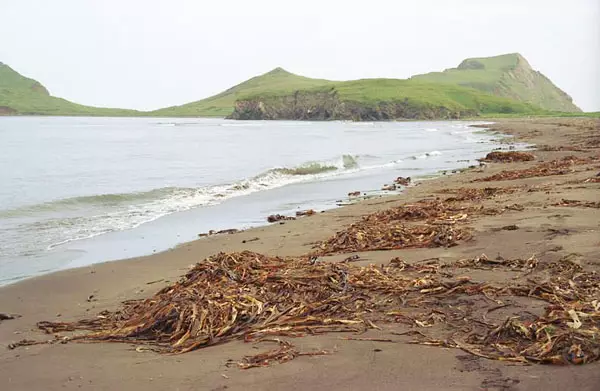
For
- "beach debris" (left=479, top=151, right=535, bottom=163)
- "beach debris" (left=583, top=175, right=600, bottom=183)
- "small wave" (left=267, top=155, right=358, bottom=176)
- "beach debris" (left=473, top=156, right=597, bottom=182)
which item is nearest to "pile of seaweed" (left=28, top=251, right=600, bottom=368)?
"beach debris" (left=583, top=175, right=600, bottom=183)

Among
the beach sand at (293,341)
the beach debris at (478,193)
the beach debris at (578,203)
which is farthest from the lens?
the beach debris at (478,193)

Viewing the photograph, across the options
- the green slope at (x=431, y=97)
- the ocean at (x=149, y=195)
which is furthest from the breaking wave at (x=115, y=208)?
the green slope at (x=431, y=97)

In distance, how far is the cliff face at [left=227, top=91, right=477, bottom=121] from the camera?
140750 mm

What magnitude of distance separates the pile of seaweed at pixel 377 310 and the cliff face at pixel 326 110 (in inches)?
5397

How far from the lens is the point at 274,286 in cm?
610

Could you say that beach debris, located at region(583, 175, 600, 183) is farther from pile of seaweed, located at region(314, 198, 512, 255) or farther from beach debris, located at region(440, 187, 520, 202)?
pile of seaweed, located at region(314, 198, 512, 255)

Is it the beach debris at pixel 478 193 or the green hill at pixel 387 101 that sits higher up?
the green hill at pixel 387 101

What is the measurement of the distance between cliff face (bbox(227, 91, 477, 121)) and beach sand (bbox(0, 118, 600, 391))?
13240cm

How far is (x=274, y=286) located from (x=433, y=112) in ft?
458

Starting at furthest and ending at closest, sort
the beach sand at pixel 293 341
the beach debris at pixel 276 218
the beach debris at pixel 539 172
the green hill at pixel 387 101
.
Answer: the green hill at pixel 387 101
the beach debris at pixel 539 172
the beach debris at pixel 276 218
the beach sand at pixel 293 341

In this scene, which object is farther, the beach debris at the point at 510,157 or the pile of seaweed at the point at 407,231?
the beach debris at the point at 510,157

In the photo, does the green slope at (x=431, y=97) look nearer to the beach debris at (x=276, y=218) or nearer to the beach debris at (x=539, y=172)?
the beach debris at (x=539, y=172)

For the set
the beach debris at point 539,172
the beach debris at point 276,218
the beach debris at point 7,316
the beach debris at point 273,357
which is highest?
the beach debris at point 539,172

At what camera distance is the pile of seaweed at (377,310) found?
421 cm
